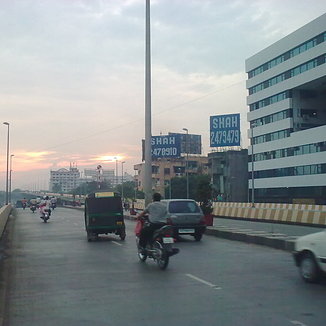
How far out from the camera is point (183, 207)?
1912cm

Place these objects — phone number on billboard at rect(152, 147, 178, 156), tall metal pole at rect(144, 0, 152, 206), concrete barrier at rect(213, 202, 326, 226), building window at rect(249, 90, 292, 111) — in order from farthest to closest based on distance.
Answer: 1. building window at rect(249, 90, 292, 111)
2. phone number on billboard at rect(152, 147, 178, 156)
3. tall metal pole at rect(144, 0, 152, 206)
4. concrete barrier at rect(213, 202, 326, 226)

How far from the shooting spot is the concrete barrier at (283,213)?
26.9 meters

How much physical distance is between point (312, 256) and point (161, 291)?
2937mm

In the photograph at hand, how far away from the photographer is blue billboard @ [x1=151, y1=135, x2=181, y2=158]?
39.6 meters

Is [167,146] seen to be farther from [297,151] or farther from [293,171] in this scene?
[293,171]

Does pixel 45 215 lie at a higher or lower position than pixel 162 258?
higher

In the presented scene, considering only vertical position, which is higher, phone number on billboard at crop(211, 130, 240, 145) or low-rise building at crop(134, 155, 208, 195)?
low-rise building at crop(134, 155, 208, 195)

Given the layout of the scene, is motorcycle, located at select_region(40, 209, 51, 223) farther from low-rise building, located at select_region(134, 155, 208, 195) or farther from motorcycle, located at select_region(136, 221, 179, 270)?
low-rise building, located at select_region(134, 155, 208, 195)

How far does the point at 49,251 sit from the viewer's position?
50.7 ft

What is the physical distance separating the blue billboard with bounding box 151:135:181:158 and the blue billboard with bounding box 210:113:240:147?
42.2 ft

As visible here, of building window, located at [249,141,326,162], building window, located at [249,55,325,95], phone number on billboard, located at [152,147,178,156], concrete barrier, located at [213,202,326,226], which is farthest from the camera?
building window, located at [249,141,326,162]

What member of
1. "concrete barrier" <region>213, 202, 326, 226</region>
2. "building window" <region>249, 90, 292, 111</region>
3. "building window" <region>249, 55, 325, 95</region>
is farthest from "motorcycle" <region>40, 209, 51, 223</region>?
"building window" <region>249, 90, 292, 111</region>

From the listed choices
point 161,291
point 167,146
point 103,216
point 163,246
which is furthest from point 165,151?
point 161,291

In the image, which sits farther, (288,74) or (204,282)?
(288,74)
